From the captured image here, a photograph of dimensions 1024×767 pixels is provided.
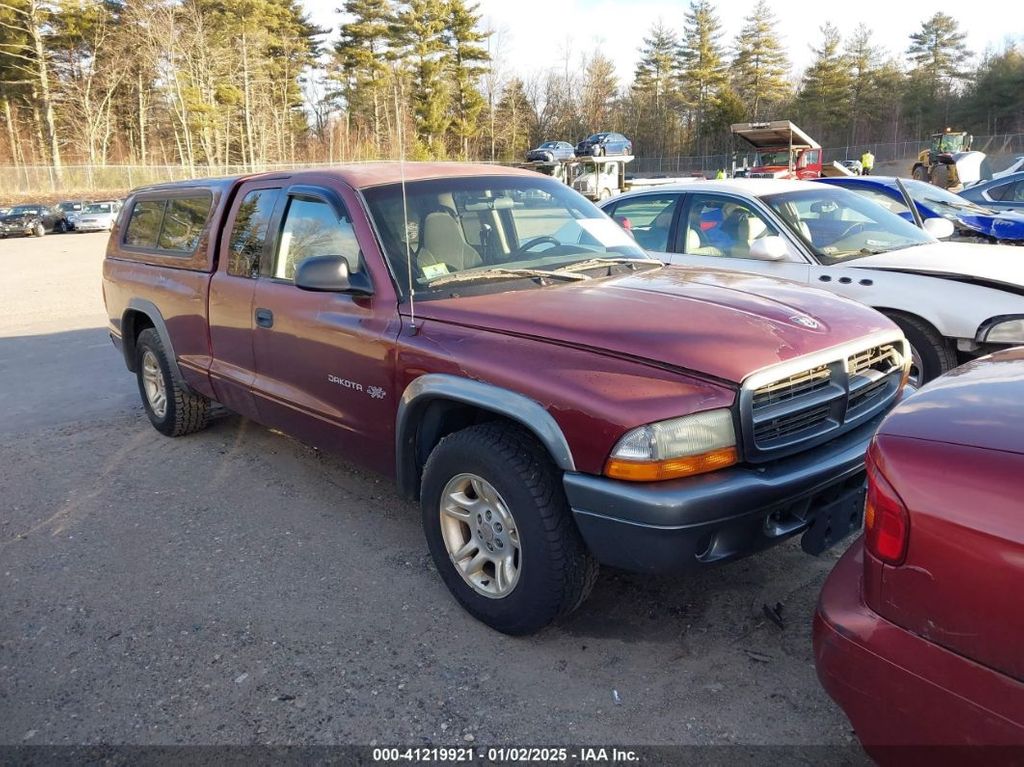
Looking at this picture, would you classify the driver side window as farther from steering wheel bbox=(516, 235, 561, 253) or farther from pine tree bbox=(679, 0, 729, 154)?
pine tree bbox=(679, 0, 729, 154)

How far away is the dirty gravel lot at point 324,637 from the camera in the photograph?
268cm

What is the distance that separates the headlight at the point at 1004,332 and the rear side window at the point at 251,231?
14.9 feet

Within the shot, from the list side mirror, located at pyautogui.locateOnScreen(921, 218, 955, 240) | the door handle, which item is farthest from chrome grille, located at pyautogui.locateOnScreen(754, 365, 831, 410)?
side mirror, located at pyautogui.locateOnScreen(921, 218, 955, 240)

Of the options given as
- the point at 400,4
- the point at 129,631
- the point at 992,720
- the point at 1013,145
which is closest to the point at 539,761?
the point at 992,720

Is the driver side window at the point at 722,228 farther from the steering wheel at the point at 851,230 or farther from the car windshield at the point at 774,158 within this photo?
the car windshield at the point at 774,158

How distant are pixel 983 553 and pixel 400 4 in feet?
28.1

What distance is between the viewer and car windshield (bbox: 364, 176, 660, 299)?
3.61 metres

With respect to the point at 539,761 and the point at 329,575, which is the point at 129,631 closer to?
the point at 329,575

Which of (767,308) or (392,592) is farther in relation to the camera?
(392,592)

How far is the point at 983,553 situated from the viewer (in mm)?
1599

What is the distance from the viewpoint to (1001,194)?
1266 cm

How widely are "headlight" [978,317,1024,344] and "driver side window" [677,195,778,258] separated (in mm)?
1605

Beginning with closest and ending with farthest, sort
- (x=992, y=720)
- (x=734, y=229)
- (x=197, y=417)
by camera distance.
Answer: (x=992, y=720) < (x=197, y=417) < (x=734, y=229)

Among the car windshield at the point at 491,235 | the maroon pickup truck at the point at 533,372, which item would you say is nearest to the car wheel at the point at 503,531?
the maroon pickup truck at the point at 533,372
